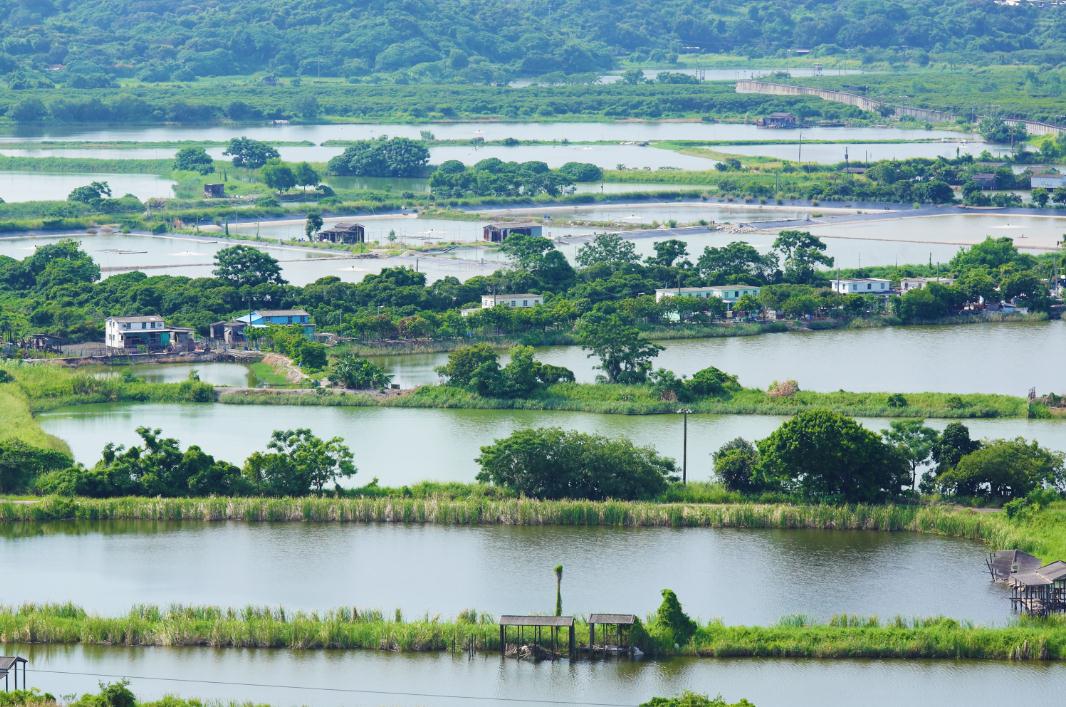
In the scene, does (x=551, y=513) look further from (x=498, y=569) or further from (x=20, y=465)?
(x=20, y=465)

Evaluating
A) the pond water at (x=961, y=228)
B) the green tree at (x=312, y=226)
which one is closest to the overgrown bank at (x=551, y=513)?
the pond water at (x=961, y=228)

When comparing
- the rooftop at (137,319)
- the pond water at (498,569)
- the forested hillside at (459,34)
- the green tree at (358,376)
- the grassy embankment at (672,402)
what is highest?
the forested hillside at (459,34)

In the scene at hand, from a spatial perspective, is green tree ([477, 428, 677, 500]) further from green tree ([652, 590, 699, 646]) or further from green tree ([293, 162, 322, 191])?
green tree ([293, 162, 322, 191])

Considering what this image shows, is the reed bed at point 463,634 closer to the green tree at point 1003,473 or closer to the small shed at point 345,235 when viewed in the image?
the green tree at point 1003,473

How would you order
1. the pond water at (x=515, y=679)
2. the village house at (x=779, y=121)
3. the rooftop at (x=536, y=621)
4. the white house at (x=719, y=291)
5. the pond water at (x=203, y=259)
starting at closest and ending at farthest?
the pond water at (x=515, y=679) < the rooftop at (x=536, y=621) < the white house at (x=719, y=291) < the pond water at (x=203, y=259) < the village house at (x=779, y=121)

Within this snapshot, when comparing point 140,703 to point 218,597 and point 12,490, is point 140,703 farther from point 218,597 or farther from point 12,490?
point 12,490

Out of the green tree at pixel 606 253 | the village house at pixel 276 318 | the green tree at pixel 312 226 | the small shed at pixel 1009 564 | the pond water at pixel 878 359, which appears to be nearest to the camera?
the small shed at pixel 1009 564

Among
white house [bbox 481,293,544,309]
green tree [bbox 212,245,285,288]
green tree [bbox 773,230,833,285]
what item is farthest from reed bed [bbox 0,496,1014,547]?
green tree [bbox 773,230,833,285]

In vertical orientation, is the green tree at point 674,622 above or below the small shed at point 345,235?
below
